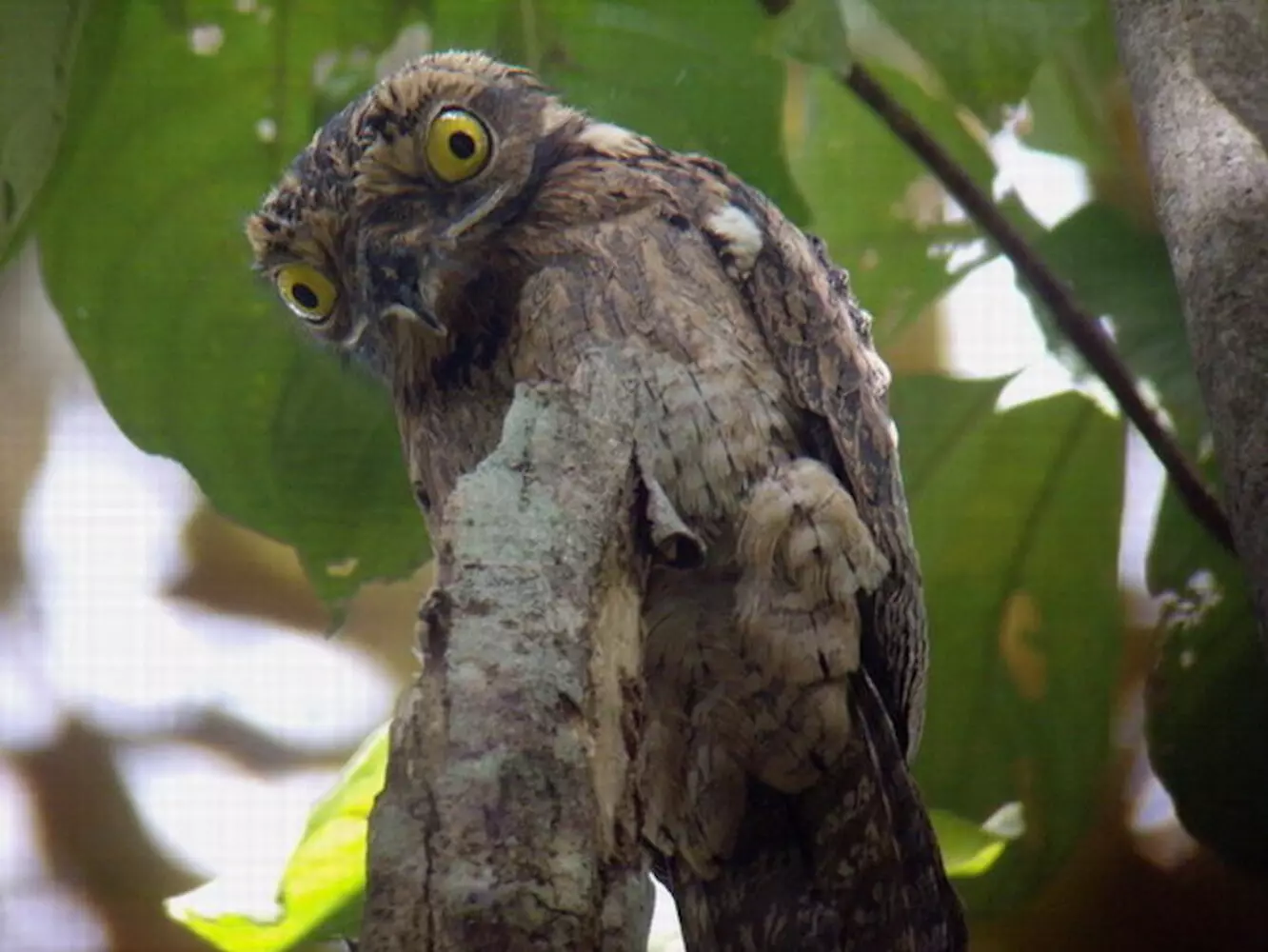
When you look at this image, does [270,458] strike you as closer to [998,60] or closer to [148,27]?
[148,27]

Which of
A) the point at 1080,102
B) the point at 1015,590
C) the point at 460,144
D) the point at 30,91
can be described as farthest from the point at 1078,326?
the point at 30,91

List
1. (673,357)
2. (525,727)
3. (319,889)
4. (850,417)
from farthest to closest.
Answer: (319,889) < (850,417) < (673,357) < (525,727)

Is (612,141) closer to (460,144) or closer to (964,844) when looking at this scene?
(460,144)

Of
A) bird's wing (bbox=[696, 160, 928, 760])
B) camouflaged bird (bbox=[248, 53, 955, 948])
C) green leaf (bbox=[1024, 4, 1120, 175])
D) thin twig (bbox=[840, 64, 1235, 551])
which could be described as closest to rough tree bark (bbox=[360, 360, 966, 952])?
camouflaged bird (bbox=[248, 53, 955, 948])

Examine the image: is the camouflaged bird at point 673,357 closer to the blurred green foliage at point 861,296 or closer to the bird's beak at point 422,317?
the bird's beak at point 422,317

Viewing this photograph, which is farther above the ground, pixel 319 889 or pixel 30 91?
pixel 30 91

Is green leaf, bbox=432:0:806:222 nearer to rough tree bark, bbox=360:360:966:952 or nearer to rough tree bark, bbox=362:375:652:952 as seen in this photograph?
rough tree bark, bbox=360:360:966:952

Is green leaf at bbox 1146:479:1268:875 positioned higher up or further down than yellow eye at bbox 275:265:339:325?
further down
